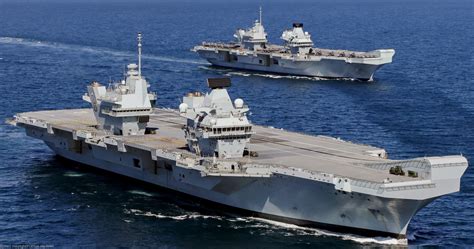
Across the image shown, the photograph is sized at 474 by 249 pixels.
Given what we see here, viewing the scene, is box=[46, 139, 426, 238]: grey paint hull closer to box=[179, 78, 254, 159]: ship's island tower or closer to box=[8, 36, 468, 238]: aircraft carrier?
box=[8, 36, 468, 238]: aircraft carrier

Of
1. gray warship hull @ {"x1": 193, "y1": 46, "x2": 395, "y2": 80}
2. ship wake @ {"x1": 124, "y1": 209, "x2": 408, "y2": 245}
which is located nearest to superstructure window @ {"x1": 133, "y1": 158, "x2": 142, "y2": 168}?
ship wake @ {"x1": 124, "y1": 209, "x2": 408, "y2": 245}

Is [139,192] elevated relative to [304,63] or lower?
lower

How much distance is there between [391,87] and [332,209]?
4368cm

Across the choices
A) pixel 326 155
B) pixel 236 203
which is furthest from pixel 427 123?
pixel 236 203

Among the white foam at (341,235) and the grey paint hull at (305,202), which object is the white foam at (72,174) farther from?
the white foam at (341,235)

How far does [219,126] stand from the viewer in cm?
4022

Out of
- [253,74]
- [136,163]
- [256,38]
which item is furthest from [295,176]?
[256,38]

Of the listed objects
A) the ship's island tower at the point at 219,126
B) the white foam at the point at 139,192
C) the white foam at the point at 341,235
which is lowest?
the white foam at the point at 341,235

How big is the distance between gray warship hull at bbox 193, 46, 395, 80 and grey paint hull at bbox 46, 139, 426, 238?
45595 mm

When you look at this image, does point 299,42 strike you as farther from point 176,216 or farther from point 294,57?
point 176,216

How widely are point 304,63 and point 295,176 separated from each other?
53.2 meters

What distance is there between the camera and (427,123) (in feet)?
195

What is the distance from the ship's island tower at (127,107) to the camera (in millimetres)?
47719

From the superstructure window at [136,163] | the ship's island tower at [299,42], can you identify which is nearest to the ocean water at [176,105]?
the superstructure window at [136,163]
